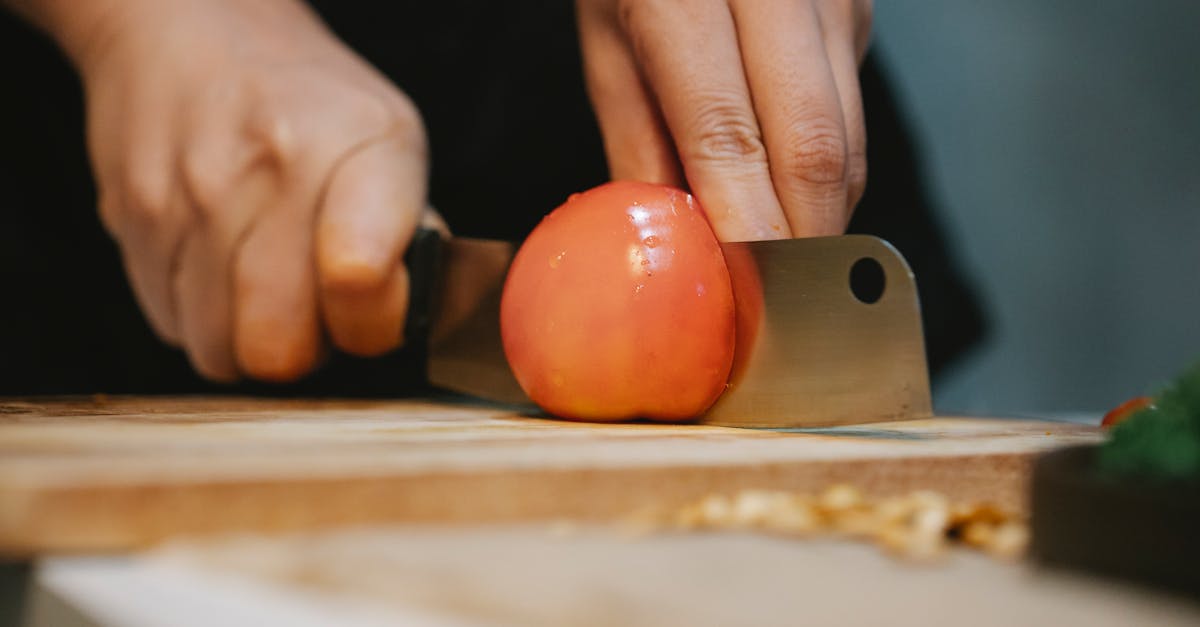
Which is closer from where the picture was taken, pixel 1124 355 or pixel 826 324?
pixel 826 324

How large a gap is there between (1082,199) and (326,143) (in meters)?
3.32

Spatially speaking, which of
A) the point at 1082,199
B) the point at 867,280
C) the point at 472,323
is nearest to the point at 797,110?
the point at 472,323

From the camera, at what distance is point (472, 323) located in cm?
132

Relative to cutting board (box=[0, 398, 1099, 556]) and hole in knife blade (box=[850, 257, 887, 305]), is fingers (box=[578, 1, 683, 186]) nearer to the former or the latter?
cutting board (box=[0, 398, 1099, 556])

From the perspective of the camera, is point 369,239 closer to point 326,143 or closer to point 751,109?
point 326,143

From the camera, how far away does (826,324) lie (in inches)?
39.9

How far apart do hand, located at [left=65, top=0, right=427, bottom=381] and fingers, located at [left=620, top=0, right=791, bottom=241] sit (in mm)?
373

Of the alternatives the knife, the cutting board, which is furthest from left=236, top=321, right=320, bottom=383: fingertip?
the knife

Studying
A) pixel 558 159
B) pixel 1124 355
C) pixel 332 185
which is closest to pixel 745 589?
pixel 332 185

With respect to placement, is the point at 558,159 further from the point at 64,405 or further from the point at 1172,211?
the point at 1172,211

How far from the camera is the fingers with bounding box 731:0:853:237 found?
115cm

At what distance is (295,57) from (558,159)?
0.56 metres

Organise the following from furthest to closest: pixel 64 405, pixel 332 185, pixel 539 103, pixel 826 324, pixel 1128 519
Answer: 1. pixel 539 103
2. pixel 332 185
3. pixel 64 405
4. pixel 826 324
5. pixel 1128 519

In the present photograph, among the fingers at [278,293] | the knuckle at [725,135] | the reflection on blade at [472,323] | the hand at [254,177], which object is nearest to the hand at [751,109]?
the knuckle at [725,135]
